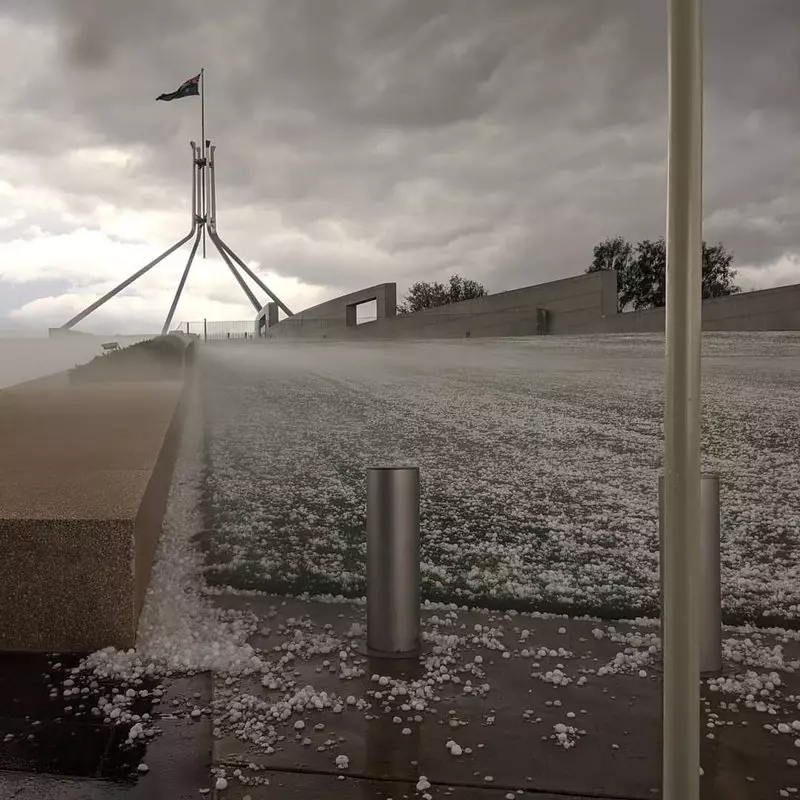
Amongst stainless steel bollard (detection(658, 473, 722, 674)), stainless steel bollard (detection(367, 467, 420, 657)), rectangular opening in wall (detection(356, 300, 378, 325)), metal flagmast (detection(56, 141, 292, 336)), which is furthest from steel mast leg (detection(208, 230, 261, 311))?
stainless steel bollard (detection(658, 473, 722, 674))

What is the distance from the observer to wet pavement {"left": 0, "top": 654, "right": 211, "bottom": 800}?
4.50 feet

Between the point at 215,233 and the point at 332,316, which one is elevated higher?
the point at 215,233

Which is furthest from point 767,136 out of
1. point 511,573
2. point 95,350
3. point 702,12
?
point 95,350

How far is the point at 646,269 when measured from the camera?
3.35 metres

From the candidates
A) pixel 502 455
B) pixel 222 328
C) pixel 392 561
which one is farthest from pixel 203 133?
pixel 392 561

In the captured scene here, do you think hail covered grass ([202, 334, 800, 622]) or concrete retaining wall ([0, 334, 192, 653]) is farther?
hail covered grass ([202, 334, 800, 622])

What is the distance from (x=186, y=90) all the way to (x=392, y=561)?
9.11 feet

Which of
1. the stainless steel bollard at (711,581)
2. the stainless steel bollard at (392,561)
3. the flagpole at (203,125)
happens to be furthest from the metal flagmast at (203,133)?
the stainless steel bollard at (711,581)

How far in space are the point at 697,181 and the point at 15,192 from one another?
3.71 m

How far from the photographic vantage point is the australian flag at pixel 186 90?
12.4ft

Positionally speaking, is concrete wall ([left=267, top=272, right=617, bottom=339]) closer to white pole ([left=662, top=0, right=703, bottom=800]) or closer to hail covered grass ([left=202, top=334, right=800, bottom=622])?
hail covered grass ([left=202, top=334, right=800, bottom=622])

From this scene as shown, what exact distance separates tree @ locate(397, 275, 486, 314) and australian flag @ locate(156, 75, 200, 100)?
4.57 ft

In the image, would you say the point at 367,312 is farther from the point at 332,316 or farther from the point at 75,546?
the point at 75,546

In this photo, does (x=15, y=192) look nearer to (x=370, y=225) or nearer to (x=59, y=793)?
(x=370, y=225)
